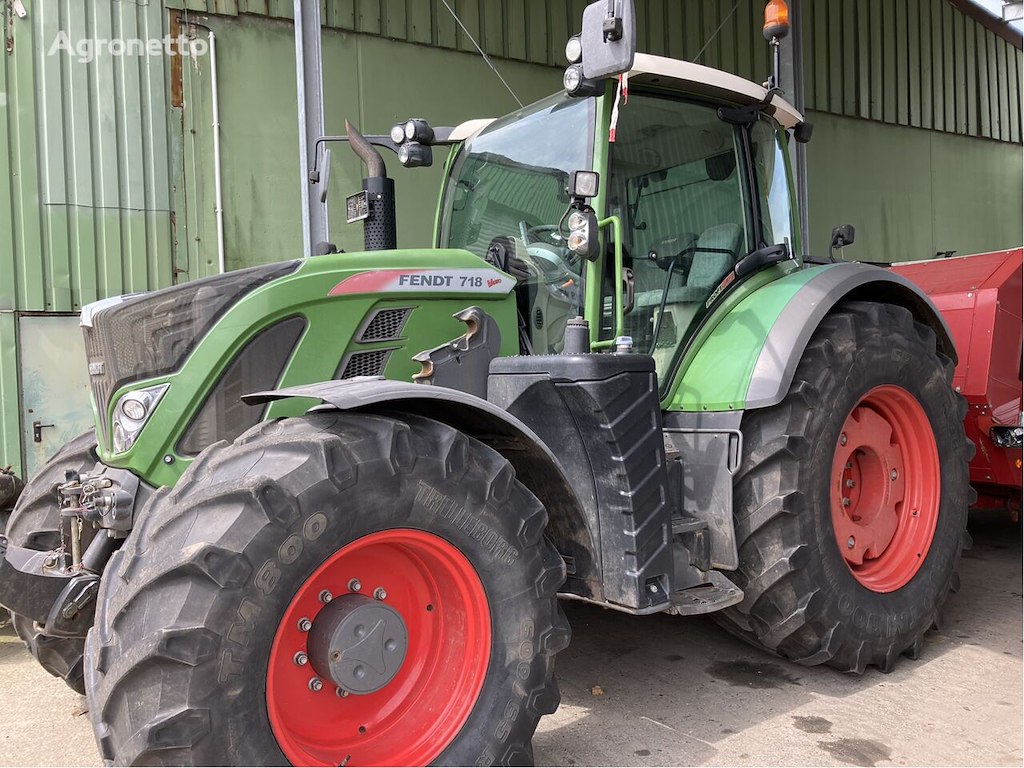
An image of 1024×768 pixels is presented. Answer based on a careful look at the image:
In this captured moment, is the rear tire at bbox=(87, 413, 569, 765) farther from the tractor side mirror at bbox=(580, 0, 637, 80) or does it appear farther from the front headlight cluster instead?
the tractor side mirror at bbox=(580, 0, 637, 80)

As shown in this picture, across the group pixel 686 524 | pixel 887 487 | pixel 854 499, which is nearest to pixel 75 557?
pixel 686 524

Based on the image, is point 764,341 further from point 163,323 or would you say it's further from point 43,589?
point 43,589

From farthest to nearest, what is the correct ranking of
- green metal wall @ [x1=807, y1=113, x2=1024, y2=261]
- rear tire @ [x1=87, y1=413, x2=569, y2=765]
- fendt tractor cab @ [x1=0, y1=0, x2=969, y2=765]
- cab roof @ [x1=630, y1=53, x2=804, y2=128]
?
1. green metal wall @ [x1=807, y1=113, x2=1024, y2=261]
2. cab roof @ [x1=630, y1=53, x2=804, y2=128]
3. fendt tractor cab @ [x1=0, y1=0, x2=969, y2=765]
4. rear tire @ [x1=87, y1=413, x2=569, y2=765]

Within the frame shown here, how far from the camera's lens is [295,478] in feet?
7.10

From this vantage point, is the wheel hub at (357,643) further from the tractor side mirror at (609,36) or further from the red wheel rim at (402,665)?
the tractor side mirror at (609,36)

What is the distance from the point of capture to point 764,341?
3311 millimetres

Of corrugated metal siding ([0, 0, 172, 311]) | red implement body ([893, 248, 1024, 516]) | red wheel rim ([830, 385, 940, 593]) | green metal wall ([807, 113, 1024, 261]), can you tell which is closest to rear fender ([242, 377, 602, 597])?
red wheel rim ([830, 385, 940, 593])

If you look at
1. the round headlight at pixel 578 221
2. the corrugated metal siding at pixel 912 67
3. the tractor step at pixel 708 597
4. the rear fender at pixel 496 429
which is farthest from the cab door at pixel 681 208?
the corrugated metal siding at pixel 912 67

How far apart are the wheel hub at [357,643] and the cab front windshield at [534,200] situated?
128 centimetres

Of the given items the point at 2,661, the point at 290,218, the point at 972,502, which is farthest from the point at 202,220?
the point at 972,502

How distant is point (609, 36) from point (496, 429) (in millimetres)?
1229

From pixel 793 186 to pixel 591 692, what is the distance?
2.43 m

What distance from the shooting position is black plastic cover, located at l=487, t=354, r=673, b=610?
9.21 ft

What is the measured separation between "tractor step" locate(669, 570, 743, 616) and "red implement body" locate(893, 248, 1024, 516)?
2215mm
